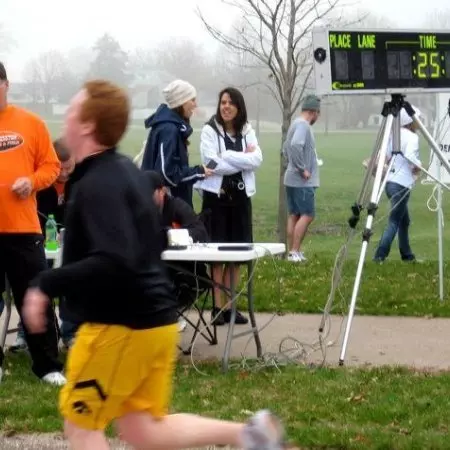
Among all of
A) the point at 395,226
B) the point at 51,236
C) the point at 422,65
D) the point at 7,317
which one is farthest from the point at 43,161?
the point at 395,226

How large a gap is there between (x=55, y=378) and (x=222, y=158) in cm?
261

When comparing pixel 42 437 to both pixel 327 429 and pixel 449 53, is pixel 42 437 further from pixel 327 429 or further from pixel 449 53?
pixel 449 53

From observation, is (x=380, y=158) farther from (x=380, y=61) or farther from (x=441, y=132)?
(x=441, y=132)

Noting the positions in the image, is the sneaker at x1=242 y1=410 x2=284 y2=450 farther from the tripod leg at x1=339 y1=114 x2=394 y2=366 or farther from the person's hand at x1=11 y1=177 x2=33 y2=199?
the tripod leg at x1=339 y1=114 x2=394 y2=366

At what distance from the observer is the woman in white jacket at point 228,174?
8969mm

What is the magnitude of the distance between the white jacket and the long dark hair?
0.06 metres

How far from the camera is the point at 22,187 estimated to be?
22.6ft

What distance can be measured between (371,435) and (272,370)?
1768 millimetres

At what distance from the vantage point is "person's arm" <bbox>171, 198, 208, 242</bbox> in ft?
26.2

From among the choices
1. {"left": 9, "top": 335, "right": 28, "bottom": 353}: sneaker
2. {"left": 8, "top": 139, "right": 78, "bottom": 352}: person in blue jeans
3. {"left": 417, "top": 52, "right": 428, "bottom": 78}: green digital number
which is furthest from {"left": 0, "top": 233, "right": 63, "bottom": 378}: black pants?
{"left": 417, "top": 52, "right": 428, "bottom": 78}: green digital number

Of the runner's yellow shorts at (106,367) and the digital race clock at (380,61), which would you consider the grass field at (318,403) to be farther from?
the digital race clock at (380,61)

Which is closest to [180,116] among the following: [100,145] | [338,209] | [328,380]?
[328,380]

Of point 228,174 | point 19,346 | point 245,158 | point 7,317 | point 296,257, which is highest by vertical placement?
point 245,158

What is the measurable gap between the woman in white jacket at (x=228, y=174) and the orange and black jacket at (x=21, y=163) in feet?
6.92
